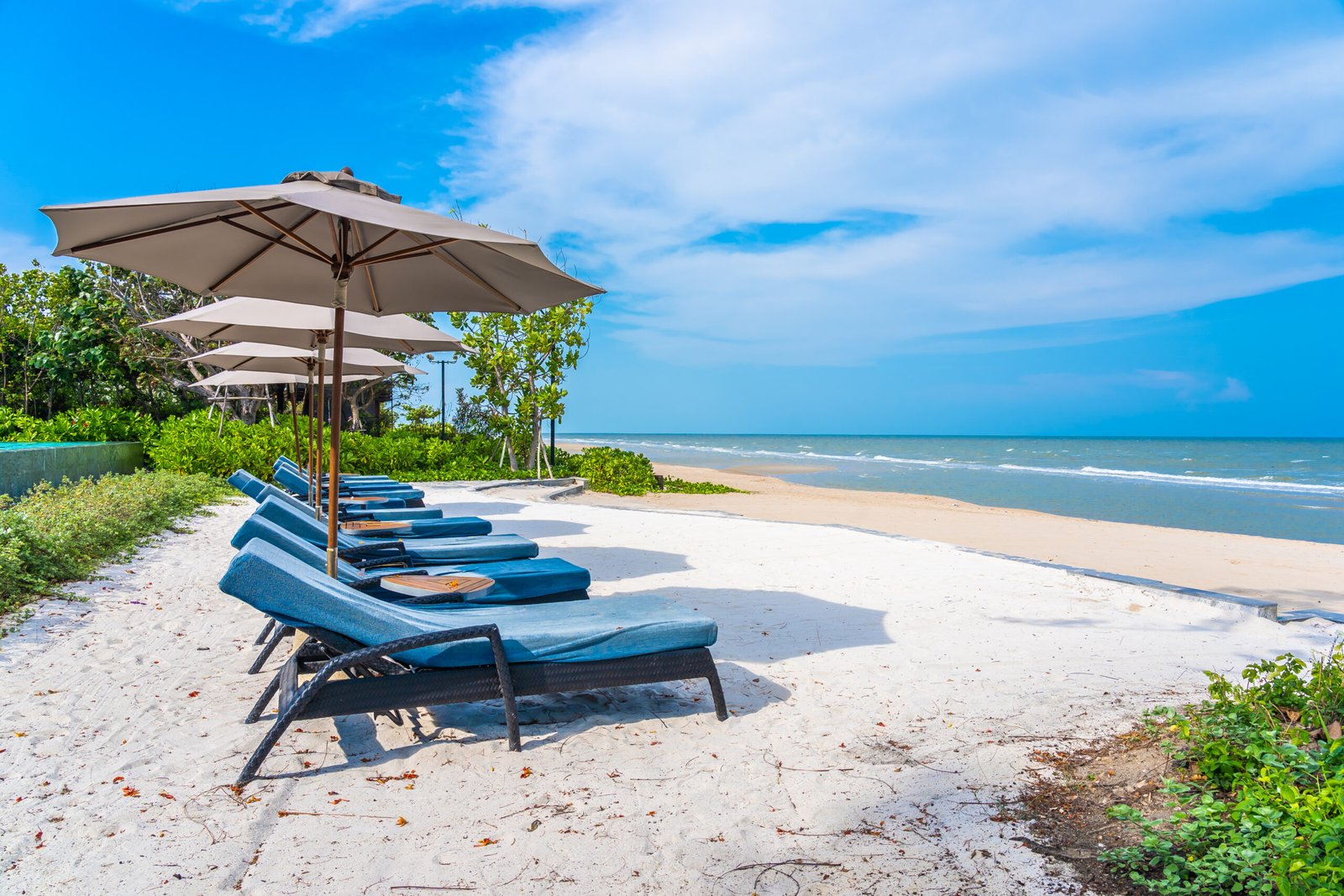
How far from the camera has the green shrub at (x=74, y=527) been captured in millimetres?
5312

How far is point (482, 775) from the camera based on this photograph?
2.95 m

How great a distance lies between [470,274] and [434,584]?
1744mm

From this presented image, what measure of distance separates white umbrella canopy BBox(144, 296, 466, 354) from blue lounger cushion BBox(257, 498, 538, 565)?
1.37 meters

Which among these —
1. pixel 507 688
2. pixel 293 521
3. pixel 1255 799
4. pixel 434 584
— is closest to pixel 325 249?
pixel 293 521

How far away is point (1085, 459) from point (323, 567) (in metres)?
52.8

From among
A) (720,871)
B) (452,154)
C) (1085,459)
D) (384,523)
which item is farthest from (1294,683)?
(1085,459)

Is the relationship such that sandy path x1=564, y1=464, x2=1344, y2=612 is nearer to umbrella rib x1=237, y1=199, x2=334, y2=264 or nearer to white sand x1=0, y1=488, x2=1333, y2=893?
white sand x1=0, y1=488, x2=1333, y2=893

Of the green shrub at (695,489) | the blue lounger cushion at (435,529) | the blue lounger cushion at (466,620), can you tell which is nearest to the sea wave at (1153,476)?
the green shrub at (695,489)

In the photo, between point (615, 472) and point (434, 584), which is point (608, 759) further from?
point (615, 472)

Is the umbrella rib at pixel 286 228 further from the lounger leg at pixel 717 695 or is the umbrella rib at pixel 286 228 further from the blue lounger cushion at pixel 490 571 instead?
the lounger leg at pixel 717 695

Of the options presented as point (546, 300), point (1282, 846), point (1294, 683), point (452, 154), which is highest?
point (452, 154)

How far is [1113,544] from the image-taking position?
11.0 metres

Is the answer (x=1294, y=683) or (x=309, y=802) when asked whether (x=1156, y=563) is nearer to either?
(x=1294, y=683)

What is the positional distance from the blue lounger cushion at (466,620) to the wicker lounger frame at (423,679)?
0.13 feet
